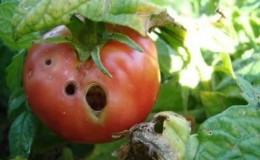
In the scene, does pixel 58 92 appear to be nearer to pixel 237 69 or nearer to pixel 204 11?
pixel 237 69

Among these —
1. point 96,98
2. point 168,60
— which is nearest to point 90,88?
point 96,98

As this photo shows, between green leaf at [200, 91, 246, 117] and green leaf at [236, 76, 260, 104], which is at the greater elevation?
green leaf at [236, 76, 260, 104]

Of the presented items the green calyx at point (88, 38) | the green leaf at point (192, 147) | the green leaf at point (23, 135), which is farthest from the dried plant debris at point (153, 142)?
the green leaf at point (23, 135)

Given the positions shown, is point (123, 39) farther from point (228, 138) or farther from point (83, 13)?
point (228, 138)

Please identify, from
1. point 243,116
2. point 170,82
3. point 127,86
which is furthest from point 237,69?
point 127,86

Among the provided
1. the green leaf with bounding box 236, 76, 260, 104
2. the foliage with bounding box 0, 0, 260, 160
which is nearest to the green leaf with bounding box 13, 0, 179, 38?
the foliage with bounding box 0, 0, 260, 160

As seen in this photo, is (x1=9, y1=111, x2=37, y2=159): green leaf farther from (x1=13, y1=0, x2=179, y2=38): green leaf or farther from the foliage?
(x1=13, y1=0, x2=179, y2=38): green leaf
